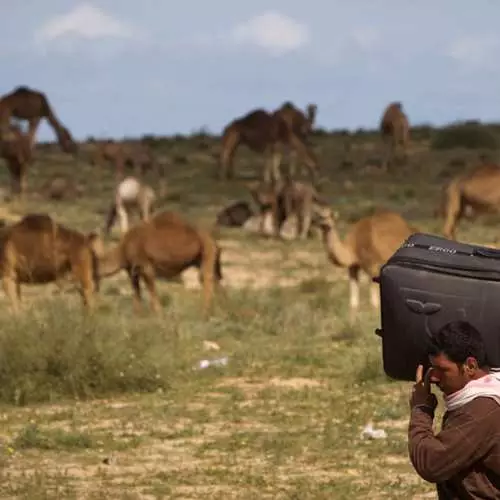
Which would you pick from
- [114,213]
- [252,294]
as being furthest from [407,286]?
[114,213]

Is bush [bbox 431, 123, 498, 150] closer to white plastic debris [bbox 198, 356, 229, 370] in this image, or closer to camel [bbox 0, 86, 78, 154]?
camel [bbox 0, 86, 78, 154]

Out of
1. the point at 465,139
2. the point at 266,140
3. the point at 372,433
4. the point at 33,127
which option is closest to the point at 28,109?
the point at 33,127

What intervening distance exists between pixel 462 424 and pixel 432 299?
56 cm

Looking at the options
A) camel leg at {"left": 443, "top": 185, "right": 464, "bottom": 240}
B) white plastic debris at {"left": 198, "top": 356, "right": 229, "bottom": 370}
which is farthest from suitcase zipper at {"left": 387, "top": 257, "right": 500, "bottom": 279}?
camel leg at {"left": 443, "top": 185, "right": 464, "bottom": 240}

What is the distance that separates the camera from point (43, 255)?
14.6 metres

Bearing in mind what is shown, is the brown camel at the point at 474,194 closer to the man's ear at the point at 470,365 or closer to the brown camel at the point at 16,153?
the brown camel at the point at 16,153

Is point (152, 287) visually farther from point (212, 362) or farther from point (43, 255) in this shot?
point (212, 362)

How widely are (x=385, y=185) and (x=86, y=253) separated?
20.6 m

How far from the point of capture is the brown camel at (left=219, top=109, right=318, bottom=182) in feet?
112

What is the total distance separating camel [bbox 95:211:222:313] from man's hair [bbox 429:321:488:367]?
1097cm

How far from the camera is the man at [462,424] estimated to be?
4.88 m

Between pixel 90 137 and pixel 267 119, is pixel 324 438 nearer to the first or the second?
pixel 267 119

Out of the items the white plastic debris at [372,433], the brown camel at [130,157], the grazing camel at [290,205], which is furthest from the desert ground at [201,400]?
the brown camel at [130,157]

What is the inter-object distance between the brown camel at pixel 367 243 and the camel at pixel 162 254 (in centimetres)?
159
